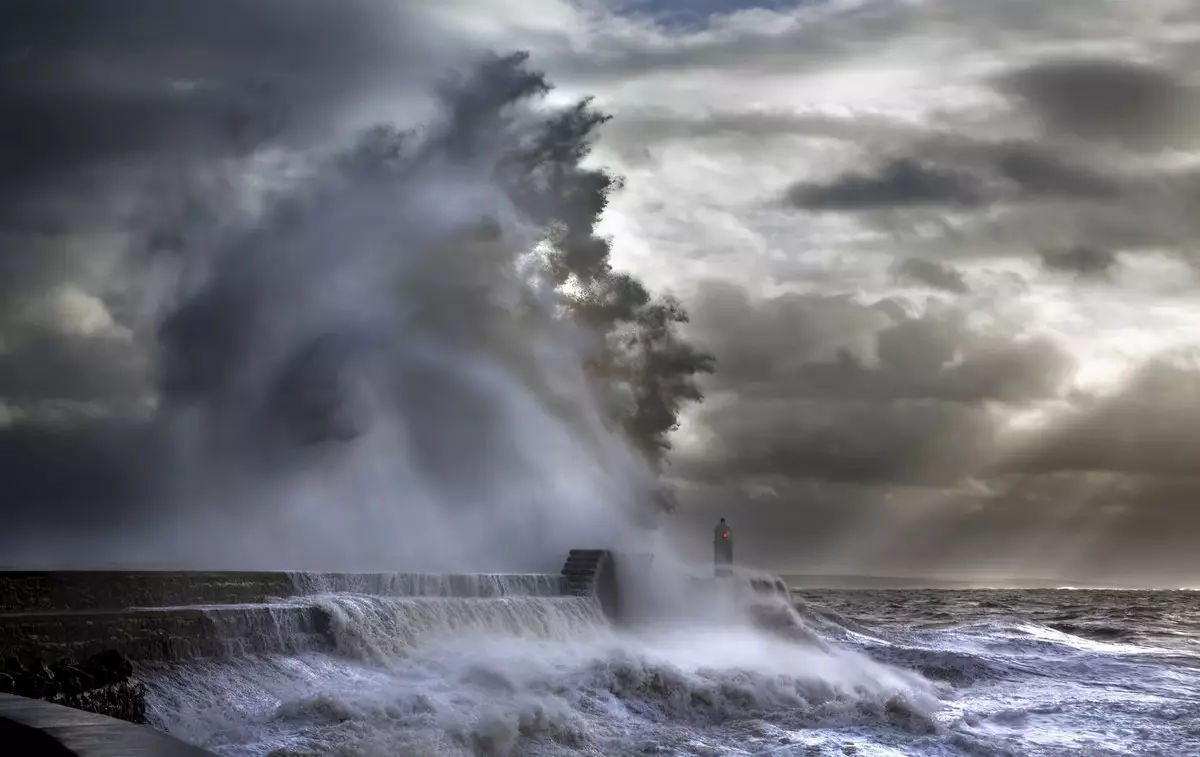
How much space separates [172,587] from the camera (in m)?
12.7

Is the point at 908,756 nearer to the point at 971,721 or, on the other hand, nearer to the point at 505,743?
the point at 971,721

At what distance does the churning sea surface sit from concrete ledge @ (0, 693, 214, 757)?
4.04 m

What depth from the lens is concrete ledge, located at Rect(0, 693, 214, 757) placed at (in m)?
4.59

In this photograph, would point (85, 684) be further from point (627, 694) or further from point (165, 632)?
point (627, 694)

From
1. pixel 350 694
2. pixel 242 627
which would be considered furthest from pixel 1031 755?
pixel 242 627

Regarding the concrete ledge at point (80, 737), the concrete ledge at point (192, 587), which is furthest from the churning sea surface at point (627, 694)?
the concrete ledge at point (80, 737)

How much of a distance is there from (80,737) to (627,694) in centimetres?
1015

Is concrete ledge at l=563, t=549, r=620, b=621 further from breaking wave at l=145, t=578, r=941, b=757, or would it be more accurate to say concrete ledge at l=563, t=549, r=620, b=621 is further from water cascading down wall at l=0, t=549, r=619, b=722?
water cascading down wall at l=0, t=549, r=619, b=722

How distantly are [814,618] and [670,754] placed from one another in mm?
18127

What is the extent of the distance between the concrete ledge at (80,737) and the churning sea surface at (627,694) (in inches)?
159

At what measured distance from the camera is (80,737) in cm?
481

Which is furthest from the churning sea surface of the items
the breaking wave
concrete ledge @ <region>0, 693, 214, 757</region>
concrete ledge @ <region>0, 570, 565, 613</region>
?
concrete ledge @ <region>0, 693, 214, 757</region>

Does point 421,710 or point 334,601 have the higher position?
point 334,601

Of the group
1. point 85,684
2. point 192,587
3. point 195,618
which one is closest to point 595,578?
point 192,587
